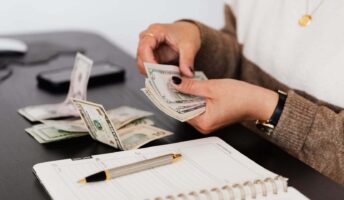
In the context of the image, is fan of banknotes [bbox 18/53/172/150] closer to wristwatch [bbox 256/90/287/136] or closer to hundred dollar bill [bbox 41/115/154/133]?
hundred dollar bill [bbox 41/115/154/133]

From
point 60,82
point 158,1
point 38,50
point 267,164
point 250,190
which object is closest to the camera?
point 250,190

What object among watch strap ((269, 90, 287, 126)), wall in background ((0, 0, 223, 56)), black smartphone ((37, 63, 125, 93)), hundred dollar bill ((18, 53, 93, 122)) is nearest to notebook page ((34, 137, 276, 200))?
watch strap ((269, 90, 287, 126))

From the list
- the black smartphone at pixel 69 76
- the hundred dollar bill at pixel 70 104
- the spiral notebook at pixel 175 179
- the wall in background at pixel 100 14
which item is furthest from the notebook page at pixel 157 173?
the wall in background at pixel 100 14

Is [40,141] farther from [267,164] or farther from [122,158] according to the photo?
[267,164]

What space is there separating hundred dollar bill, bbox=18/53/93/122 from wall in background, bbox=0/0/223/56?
571 mm

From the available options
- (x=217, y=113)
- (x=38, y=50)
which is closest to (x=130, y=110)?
(x=217, y=113)

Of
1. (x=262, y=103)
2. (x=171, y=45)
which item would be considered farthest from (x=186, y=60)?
(x=262, y=103)

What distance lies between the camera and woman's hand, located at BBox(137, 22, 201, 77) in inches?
37.2

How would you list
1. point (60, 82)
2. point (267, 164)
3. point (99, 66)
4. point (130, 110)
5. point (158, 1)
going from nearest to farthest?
1. point (267, 164)
2. point (130, 110)
3. point (60, 82)
4. point (99, 66)
5. point (158, 1)

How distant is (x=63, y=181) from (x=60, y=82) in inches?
15.9

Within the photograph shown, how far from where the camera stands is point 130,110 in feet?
2.98

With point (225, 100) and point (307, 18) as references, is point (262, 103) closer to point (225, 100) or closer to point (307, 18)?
point (225, 100)

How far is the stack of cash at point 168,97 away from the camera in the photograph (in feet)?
2.61

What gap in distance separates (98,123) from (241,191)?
270mm
